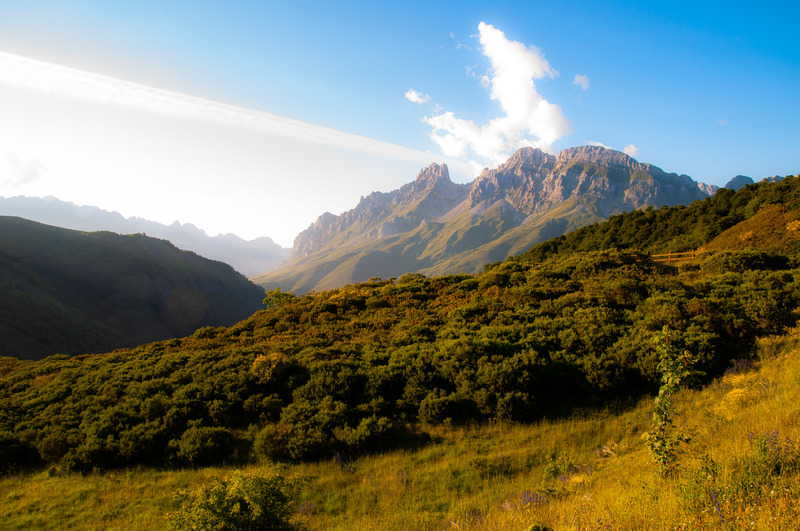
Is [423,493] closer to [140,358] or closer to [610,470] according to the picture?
[610,470]

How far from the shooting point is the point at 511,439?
9328 millimetres

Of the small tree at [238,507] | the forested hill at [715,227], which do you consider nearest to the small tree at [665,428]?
the small tree at [238,507]

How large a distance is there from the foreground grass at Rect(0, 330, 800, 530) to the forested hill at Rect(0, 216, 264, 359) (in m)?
77.6

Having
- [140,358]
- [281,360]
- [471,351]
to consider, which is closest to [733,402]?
[471,351]

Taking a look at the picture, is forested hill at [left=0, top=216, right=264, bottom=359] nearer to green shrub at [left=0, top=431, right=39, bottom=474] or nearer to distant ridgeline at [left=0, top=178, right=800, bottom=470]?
distant ridgeline at [left=0, top=178, right=800, bottom=470]

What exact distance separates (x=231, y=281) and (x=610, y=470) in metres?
169

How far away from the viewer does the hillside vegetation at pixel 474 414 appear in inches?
236

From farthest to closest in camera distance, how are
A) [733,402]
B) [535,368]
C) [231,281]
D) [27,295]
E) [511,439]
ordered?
[231,281] < [27,295] < [535,368] < [511,439] < [733,402]

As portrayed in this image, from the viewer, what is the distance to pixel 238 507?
18.5 feet

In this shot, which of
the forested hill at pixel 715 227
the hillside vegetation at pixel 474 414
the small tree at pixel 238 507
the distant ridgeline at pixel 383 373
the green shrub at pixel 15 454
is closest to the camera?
the small tree at pixel 238 507

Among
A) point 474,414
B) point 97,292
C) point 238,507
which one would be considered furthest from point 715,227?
point 97,292

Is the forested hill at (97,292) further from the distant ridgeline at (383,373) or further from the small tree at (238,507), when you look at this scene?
the small tree at (238,507)

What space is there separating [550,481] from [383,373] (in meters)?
6.16

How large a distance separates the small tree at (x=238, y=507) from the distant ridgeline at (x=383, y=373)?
318 cm
